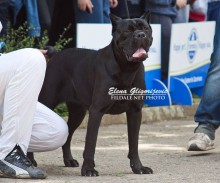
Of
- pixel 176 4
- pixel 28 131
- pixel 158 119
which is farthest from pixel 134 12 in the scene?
pixel 28 131

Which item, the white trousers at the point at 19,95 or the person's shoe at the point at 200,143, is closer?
the white trousers at the point at 19,95

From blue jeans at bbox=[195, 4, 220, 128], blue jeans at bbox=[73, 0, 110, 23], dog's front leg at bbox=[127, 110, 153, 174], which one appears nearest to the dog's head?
dog's front leg at bbox=[127, 110, 153, 174]

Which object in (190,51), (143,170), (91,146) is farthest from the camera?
(190,51)

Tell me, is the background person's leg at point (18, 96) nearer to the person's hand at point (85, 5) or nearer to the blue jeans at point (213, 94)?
the blue jeans at point (213, 94)

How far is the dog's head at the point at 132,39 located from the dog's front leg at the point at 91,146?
0.46 meters

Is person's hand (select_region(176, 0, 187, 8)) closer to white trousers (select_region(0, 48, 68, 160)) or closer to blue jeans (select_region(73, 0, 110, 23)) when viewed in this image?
blue jeans (select_region(73, 0, 110, 23))

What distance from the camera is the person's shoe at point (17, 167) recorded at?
5.48 meters

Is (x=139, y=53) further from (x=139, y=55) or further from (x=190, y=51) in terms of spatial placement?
(x=190, y=51)

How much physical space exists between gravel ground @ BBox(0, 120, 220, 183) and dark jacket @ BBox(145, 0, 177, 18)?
1.58 metres

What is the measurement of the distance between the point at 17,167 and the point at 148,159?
1.78 m

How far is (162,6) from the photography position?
10.4m

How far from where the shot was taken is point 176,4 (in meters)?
10.6

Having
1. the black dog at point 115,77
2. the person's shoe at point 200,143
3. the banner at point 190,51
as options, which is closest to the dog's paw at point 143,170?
the black dog at point 115,77

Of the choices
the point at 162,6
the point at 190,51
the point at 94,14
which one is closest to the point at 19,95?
the point at 94,14
